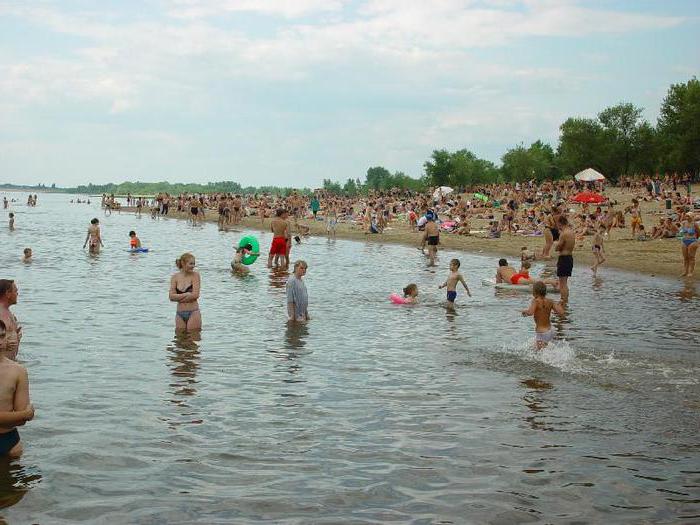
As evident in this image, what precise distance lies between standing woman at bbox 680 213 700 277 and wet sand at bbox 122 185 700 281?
359 mm

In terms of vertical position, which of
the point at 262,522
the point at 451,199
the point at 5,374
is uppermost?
the point at 451,199

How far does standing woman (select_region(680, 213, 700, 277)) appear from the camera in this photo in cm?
2181

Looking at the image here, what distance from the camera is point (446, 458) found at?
7.04m

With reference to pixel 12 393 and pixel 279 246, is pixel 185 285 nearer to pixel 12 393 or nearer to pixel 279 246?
pixel 12 393

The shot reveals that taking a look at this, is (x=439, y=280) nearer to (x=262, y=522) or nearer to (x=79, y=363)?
(x=79, y=363)

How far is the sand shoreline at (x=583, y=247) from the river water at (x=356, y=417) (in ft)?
30.3

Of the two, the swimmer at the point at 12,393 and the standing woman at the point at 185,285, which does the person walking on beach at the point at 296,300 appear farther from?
the swimmer at the point at 12,393

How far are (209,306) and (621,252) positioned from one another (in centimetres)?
1853

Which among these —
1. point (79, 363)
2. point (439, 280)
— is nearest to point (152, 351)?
point (79, 363)

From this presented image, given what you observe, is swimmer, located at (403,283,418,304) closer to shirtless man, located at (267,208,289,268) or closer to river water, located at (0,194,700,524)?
river water, located at (0,194,700,524)

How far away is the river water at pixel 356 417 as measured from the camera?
602 centimetres

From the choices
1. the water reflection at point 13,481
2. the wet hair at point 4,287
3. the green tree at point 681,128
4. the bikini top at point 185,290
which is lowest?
the water reflection at point 13,481

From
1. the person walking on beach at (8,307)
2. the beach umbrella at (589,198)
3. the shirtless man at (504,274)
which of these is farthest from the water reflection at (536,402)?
the beach umbrella at (589,198)

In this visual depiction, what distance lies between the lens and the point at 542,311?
11.4 m
